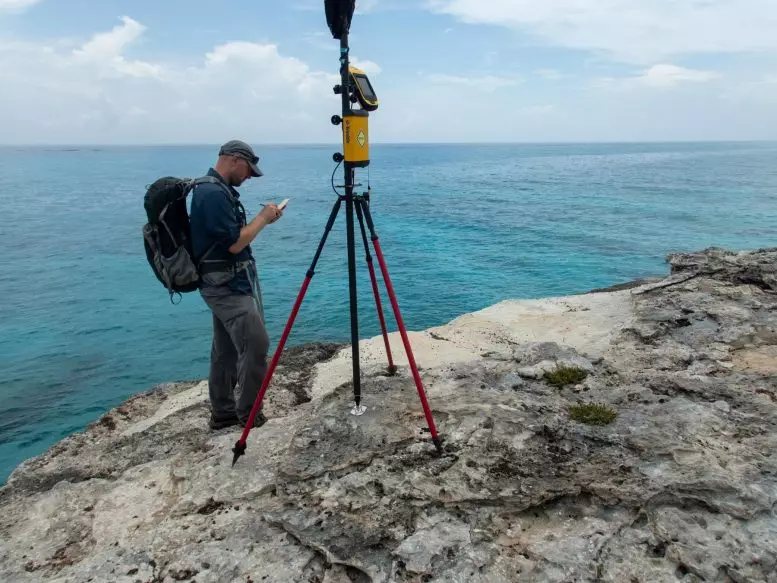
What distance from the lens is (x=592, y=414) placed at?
16.8 feet

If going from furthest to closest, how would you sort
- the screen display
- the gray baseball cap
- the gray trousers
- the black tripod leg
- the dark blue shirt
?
the gray trousers
the gray baseball cap
the dark blue shirt
the black tripod leg
the screen display

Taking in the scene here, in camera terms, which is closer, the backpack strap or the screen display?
the screen display

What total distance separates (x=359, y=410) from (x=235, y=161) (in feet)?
9.75

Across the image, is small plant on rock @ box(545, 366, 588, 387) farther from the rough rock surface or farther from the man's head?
the man's head

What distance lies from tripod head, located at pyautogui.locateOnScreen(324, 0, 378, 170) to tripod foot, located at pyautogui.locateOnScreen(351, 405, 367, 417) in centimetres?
242

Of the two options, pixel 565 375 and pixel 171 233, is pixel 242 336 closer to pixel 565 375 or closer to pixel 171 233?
pixel 171 233

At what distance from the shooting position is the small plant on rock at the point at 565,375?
246 inches

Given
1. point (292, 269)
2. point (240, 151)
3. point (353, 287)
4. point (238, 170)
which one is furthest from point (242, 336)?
point (292, 269)

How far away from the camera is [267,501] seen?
14.5 feet

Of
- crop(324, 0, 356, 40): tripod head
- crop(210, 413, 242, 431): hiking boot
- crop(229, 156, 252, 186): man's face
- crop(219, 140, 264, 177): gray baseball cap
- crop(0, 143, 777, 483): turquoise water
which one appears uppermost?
crop(324, 0, 356, 40): tripod head

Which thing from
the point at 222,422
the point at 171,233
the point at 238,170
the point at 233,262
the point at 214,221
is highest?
the point at 238,170

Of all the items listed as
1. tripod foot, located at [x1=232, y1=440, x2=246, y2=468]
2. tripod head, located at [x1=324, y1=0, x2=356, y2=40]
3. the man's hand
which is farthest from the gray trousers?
tripod head, located at [x1=324, y1=0, x2=356, y2=40]

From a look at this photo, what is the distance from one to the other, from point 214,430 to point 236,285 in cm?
199

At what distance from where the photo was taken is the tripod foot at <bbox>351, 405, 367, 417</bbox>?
17.8ft
